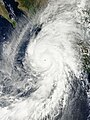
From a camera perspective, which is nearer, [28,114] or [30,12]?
[28,114]

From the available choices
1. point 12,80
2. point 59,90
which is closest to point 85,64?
point 59,90

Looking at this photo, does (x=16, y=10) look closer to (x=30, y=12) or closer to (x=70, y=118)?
(x=30, y=12)

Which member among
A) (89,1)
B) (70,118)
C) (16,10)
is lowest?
(70,118)

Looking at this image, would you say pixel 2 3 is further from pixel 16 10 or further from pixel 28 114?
pixel 28 114

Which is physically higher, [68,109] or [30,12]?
[30,12]

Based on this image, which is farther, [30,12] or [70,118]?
[30,12]

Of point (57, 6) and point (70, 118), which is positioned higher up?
point (57, 6)
